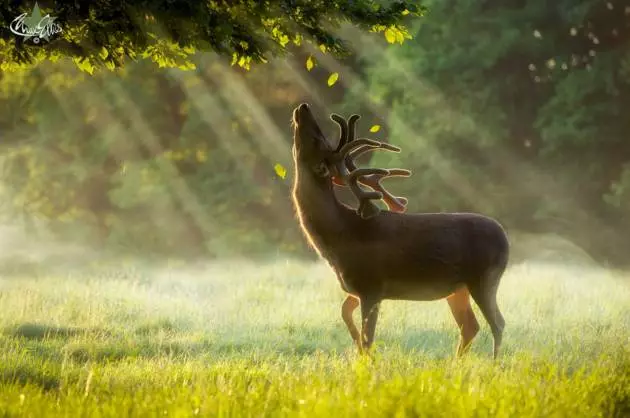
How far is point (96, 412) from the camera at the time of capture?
5504mm

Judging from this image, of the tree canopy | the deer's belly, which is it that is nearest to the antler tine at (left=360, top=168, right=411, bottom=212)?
the deer's belly

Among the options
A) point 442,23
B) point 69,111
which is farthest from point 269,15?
point 69,111

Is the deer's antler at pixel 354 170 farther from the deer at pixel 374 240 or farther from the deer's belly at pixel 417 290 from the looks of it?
the deer's belly at pixel 417 290

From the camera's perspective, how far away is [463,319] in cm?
866

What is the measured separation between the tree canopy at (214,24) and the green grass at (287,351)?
109 inches

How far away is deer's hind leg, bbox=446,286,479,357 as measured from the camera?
8.59 metres

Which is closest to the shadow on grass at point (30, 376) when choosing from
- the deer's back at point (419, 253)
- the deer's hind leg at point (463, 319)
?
the deer's back at point (419, 253)

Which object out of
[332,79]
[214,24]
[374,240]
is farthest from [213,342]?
[214,24]

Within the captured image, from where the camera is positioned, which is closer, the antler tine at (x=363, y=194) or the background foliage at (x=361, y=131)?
the antler tine at (x=363, y=194)

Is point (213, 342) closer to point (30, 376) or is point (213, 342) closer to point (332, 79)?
point (30, 376)

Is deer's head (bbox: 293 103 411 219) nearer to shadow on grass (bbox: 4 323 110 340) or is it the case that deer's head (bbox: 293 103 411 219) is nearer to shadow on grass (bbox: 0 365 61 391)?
shadow on grass (bbox: 0 365 61 391)

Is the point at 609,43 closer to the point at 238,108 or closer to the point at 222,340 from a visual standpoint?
the point at 238,108

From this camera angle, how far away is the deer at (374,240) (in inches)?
314

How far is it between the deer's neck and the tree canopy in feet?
3.97
